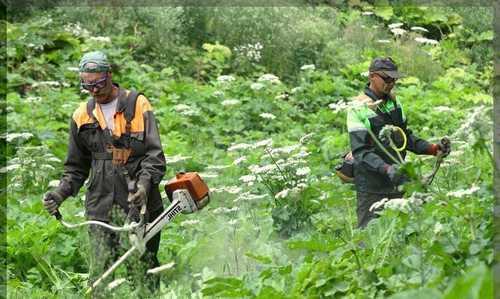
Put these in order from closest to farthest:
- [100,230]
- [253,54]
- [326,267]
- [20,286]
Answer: [326,267] < [100,230] < [20,286] < [253,54]

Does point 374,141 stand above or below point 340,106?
below

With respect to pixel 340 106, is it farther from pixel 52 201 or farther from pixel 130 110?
pixel 52 201

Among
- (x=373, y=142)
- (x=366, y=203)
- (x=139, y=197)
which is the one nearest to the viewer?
(x=139, y=197)

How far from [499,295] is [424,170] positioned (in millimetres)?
6578

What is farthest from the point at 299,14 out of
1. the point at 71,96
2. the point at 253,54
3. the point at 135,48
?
the point at 71,96

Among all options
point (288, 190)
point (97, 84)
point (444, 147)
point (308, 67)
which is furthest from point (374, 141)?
point (308, 67)

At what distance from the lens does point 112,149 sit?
718cm

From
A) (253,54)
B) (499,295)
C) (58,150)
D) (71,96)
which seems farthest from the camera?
(253,54)

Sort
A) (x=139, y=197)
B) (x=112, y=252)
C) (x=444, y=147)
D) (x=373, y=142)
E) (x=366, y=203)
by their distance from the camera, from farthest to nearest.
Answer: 1. (x=366, y=203)
2. (x=373, y=142)
3. (x=112, y=252)
4. (x=444, y=147)
5. (x=139, y=197)

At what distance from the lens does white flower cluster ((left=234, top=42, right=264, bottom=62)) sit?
16.5 m

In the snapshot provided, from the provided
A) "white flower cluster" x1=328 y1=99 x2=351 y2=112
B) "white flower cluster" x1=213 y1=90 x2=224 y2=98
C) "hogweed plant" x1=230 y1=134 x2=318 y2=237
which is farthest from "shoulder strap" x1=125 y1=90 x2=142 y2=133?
"white flower cluster" x1=213 y1=90 x2=224 y2=98

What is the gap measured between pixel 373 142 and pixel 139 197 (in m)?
1.65

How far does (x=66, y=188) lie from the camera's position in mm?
7316

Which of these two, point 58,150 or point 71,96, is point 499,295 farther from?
point 71,96
